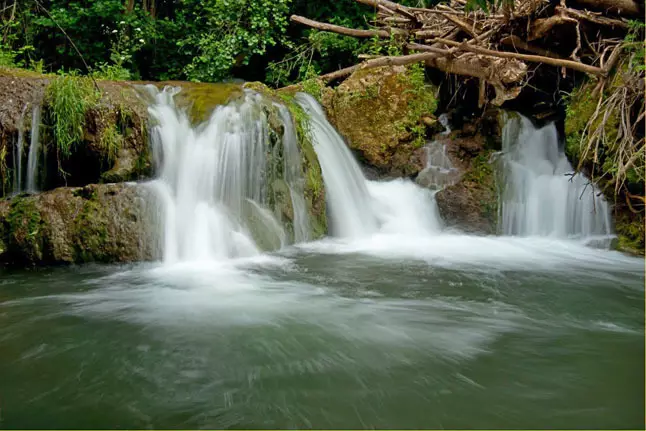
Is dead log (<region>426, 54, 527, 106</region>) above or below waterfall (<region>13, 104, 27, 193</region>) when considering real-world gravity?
above

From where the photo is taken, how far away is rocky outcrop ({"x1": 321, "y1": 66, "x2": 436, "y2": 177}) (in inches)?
312

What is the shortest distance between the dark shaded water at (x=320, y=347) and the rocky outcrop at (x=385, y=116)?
3513 millimetres

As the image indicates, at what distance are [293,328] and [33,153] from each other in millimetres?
3683

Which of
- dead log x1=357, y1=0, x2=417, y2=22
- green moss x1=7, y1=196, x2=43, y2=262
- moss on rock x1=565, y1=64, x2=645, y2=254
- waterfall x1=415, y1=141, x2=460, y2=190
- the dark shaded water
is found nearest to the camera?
the dark shaded water

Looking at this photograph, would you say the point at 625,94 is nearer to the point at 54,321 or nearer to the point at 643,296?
the point at 643,296

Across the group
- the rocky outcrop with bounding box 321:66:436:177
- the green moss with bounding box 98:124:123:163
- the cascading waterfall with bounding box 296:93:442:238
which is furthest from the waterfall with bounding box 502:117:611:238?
the green moss with bounding box 98:124:123:163

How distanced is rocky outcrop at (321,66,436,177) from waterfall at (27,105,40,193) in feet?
14.3

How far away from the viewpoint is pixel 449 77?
8.27m

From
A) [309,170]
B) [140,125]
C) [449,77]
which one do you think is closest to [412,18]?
[449,77]

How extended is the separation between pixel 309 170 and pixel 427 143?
103 inches

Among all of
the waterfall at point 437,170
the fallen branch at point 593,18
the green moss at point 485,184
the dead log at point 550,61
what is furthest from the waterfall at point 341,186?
the fallen branch at point 593,18

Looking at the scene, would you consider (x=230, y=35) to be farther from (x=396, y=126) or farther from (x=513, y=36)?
(x=513, y=36)

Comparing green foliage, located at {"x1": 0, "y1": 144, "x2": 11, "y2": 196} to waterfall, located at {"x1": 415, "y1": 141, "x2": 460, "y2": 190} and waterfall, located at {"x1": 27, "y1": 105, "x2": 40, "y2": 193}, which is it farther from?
waterfall, located at {"x1": 415, "y1": 141, "x2": 460, "y2": 190}

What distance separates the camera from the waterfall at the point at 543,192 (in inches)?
251
